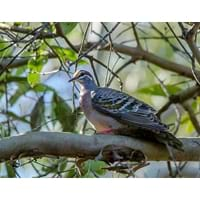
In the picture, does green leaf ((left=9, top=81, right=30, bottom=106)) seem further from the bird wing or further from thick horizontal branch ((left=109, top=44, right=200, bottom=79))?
the bird wing

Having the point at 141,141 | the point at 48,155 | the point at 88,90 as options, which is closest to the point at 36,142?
the point at 48,155

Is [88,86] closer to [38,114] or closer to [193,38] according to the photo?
[193,38]

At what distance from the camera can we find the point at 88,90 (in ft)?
6.84

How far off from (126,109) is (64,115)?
57 centimetres

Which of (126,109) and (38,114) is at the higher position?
(126,109)

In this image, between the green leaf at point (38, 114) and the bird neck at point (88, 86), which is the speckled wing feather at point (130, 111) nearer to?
the bird neck at point (88, 86)

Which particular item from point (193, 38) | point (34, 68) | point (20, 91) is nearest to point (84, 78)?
point (34, 68)

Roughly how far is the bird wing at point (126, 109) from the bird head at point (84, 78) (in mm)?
62

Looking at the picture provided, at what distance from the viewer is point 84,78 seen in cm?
210

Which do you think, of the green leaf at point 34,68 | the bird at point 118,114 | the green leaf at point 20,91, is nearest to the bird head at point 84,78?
the bird at point 118,114

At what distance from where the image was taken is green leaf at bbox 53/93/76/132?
95.8 inches

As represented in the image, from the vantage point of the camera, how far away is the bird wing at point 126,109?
1.83m
